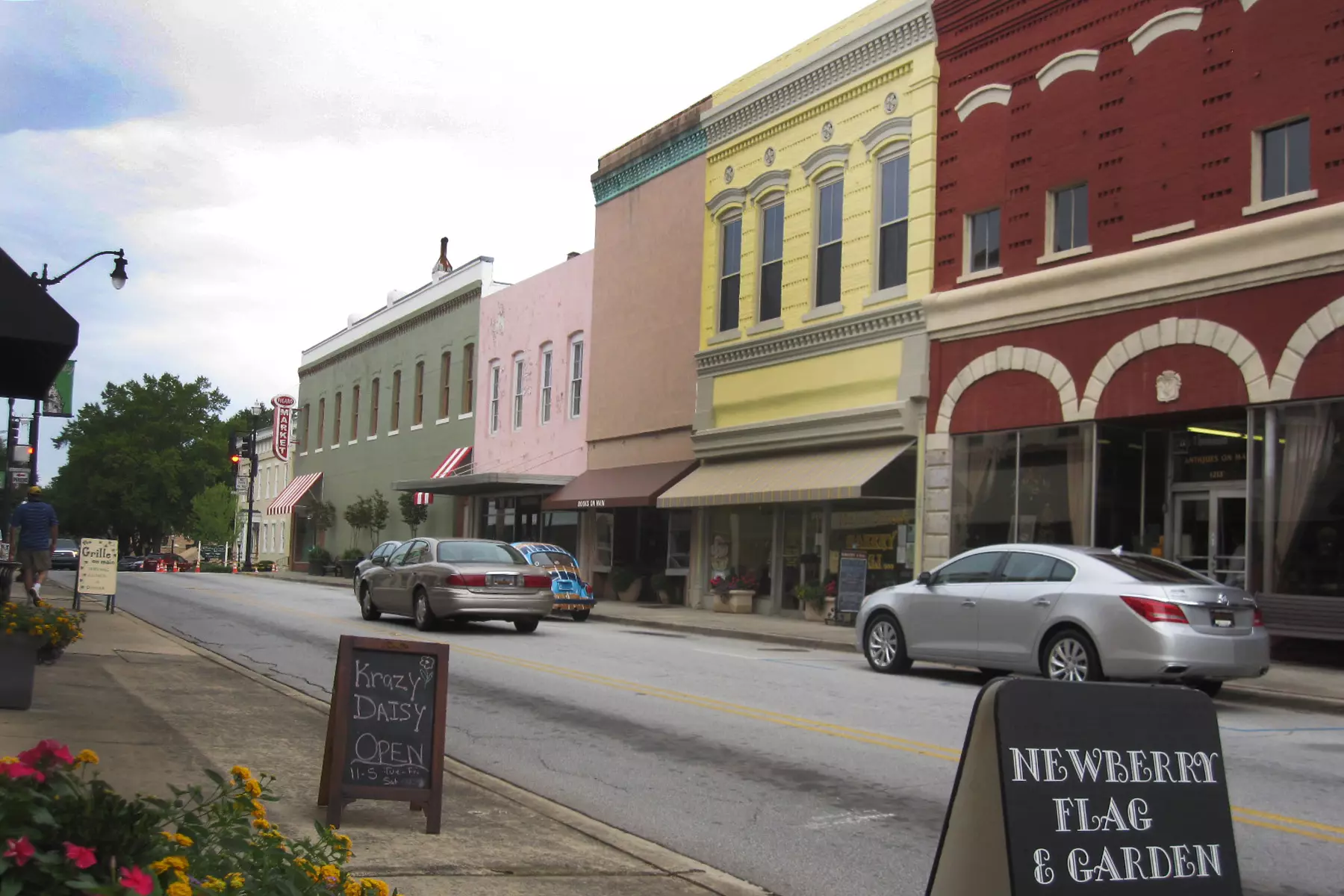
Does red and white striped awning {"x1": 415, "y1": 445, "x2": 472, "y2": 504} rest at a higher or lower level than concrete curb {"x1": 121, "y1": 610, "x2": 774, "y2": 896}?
higher

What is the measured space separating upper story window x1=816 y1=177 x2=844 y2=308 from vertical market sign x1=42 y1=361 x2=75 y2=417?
19.1 metres

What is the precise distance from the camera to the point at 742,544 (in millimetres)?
27844

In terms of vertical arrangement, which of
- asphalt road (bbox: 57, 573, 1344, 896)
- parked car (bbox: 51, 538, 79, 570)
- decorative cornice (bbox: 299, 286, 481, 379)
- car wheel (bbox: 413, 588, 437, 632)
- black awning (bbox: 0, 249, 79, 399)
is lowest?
parked car (bbox: 51, 538, 79, 570)

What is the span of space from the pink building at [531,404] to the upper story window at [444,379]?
103 inches

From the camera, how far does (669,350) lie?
30.9m

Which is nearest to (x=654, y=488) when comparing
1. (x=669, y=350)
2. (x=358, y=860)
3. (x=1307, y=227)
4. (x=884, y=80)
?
(x=669, y=350)

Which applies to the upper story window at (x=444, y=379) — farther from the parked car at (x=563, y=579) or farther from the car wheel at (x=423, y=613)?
the car wheel at (x=423, y=613)

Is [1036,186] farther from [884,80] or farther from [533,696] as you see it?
[533,696]

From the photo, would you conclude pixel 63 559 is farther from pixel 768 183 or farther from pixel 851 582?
pixel 851 582

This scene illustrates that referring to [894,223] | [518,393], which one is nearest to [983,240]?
[894,223]

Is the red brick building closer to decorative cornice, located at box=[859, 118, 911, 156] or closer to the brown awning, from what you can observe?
decorative cornice, located at box=[859, 118, 911, 156]

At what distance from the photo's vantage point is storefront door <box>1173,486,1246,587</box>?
58.3ft

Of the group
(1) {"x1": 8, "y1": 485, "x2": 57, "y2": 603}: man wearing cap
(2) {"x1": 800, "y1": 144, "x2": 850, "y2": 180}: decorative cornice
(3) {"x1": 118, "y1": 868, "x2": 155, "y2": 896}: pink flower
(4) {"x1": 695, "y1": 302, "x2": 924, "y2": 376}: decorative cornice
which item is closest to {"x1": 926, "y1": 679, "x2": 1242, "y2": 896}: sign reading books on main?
(3) {"x1": 118, "y1": 868, "x2": 155, "y2": 896}: pink flower

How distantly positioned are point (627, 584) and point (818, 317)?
352 inches
